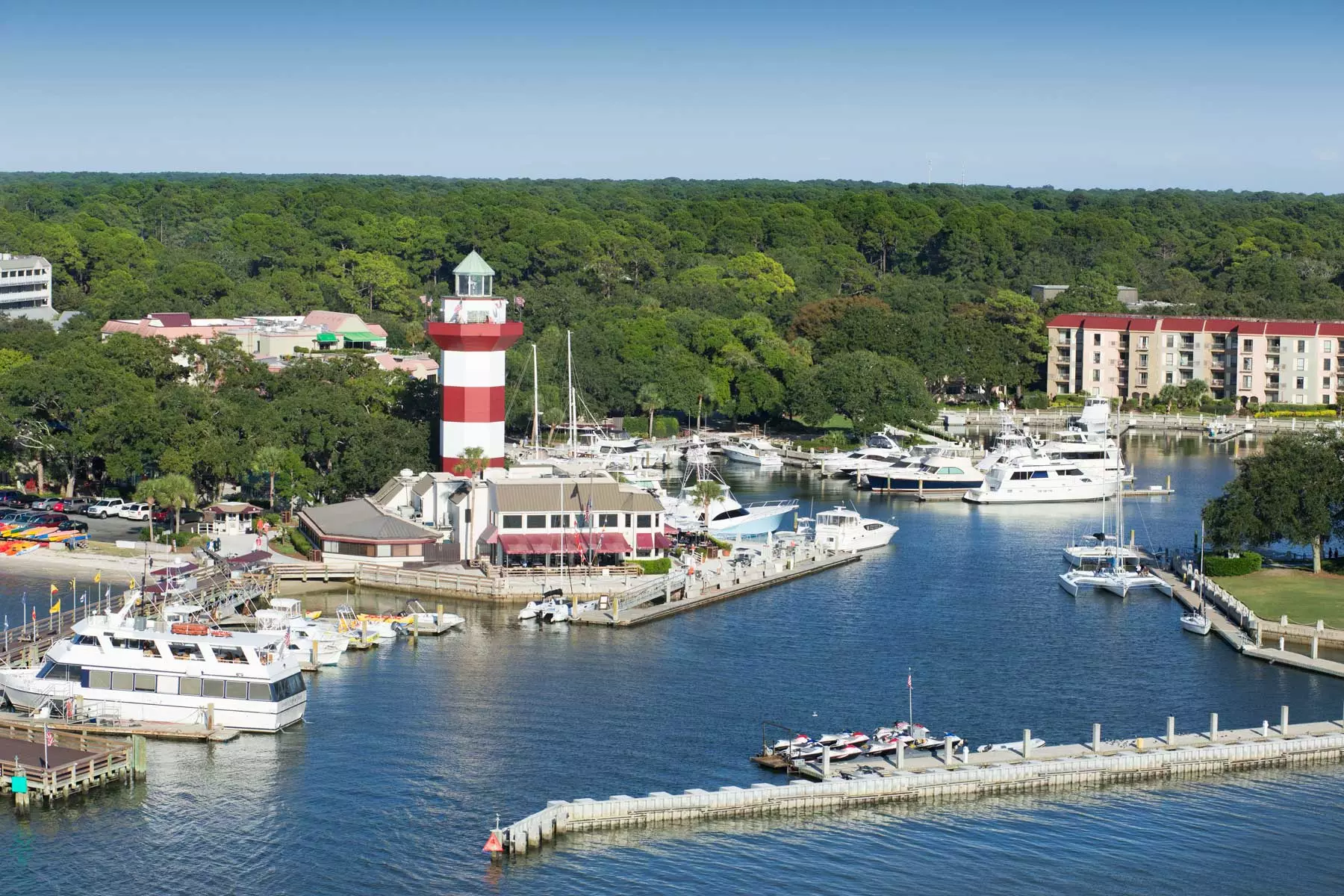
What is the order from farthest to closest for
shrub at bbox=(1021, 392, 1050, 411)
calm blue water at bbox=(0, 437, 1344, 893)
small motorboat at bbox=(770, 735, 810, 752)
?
shrub at bbox=(1021, 392, 1050, 411)
small motorboat at bbox=(770, 735, 810, 752)
calm blue water at bbox=(0, 437, 1344, 893)

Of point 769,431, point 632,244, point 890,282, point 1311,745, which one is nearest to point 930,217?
point 890,282

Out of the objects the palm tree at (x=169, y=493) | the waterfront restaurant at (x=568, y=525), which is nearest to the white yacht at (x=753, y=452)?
the waterfront restaurant at (x=568, y=525)

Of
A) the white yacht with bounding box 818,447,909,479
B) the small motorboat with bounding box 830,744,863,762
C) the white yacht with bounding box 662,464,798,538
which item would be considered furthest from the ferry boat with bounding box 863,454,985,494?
the small motorboat with bounding box 830,744,863,762

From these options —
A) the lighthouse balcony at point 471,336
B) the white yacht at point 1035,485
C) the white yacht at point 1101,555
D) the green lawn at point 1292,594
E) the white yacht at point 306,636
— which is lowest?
the white yacht at point 306,636

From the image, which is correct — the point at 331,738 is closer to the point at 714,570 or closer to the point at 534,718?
the point at 534,718

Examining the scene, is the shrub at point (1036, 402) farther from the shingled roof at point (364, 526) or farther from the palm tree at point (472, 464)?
the shingled roof at point (364, 526)

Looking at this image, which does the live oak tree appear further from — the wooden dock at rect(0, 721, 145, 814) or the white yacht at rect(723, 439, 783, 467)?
the wooden dock at rect(0, 721, 145, 814)

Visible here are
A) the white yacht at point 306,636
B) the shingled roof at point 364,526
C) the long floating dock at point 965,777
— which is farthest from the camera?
the shingled roof at point 364,526

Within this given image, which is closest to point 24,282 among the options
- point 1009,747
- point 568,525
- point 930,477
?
point 930,477
